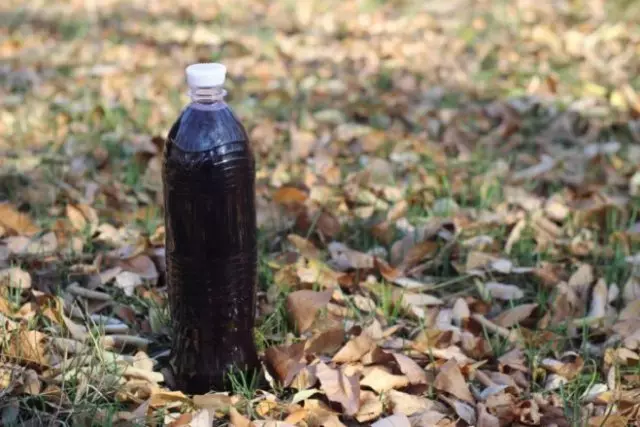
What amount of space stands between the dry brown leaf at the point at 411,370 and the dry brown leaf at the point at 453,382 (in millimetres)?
41

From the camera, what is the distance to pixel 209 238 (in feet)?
7.65

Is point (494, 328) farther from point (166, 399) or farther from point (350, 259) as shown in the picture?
point (166, 399)

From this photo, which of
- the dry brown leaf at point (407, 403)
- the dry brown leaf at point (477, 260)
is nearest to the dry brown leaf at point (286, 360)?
the dry brown leaf at point (407, 403)

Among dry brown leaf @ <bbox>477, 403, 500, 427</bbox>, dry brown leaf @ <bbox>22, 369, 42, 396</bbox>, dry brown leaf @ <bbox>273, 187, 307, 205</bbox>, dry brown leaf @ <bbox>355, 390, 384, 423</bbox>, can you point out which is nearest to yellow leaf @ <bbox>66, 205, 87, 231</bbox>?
dry brown leaf @ <bbox>273, 187, 307, 205</bbox>

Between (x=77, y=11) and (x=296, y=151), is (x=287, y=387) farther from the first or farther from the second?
(x=77, y=11)

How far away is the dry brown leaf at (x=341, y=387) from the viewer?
2371mm

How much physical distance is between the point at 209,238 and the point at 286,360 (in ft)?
1.24

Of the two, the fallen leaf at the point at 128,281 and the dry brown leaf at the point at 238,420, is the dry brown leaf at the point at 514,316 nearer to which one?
the dry brown leaf at the point at 238,420

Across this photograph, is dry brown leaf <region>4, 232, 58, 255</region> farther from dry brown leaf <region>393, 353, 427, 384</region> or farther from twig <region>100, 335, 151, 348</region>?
dry brown leaf <region>393, 353, 427, 384</region>

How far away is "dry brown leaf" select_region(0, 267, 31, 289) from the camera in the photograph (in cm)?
271

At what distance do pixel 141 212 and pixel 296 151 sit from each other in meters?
0.85

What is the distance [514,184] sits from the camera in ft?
12.4

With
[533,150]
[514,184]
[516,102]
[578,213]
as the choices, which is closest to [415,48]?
[516,102]

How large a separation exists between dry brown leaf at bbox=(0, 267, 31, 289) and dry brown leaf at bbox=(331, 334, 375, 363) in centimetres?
88
